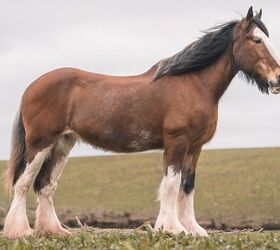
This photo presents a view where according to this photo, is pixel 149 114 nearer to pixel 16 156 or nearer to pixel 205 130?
pixel 205 130

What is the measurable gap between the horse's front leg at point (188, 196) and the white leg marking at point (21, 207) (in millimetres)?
2914

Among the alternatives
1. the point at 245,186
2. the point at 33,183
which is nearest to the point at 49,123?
the point at 33,183

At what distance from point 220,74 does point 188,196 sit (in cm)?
256

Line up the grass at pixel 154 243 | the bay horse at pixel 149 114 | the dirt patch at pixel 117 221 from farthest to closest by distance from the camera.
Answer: the dirt patch at pixel 117 221, the bay horse at pixel 149 114, the grass at pixel 154 243

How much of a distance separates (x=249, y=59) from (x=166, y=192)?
3.09 m

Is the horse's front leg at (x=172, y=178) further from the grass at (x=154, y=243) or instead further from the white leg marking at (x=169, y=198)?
the grass at (x=154, y=243)

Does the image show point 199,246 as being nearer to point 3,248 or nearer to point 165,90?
point 3,248

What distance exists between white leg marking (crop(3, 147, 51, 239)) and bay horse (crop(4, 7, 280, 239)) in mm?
21

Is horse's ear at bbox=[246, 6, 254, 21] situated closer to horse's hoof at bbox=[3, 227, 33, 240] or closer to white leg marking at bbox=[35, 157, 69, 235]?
white leg marking at bbox=[35, 157, 69, 235]

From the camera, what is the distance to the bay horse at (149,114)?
14922 millimetres

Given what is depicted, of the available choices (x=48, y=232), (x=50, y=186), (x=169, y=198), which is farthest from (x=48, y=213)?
(x=169, y=198)

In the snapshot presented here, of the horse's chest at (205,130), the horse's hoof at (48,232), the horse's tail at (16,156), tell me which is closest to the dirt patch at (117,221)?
the horse's tail at (16,156)

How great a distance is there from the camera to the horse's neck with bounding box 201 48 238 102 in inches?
611

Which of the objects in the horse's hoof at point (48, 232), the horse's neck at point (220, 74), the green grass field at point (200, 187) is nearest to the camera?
the horse's neck at point (220, 74)
